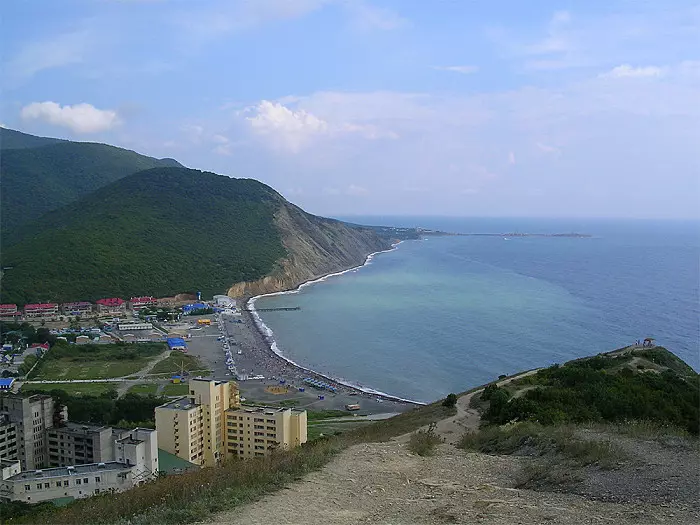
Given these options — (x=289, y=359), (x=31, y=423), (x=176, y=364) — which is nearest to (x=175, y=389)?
(x=176, y=364)

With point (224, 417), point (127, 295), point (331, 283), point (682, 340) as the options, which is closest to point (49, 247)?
point (127, 295)

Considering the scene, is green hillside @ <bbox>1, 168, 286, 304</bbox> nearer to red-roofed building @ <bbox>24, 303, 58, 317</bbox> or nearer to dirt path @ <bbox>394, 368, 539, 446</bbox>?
red-roofed building @ <bbox>24, 303, 58, 317</bbox>

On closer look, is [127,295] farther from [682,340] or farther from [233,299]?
[682,340]

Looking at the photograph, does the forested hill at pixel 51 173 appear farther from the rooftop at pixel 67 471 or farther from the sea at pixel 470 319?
the rooftop at pixel 67 471

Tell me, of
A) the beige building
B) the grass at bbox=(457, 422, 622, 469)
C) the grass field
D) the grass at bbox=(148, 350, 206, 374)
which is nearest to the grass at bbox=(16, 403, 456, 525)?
the grass at bbox=(457, 422, 622, 469)

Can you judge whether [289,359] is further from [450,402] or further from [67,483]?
[67,483]
